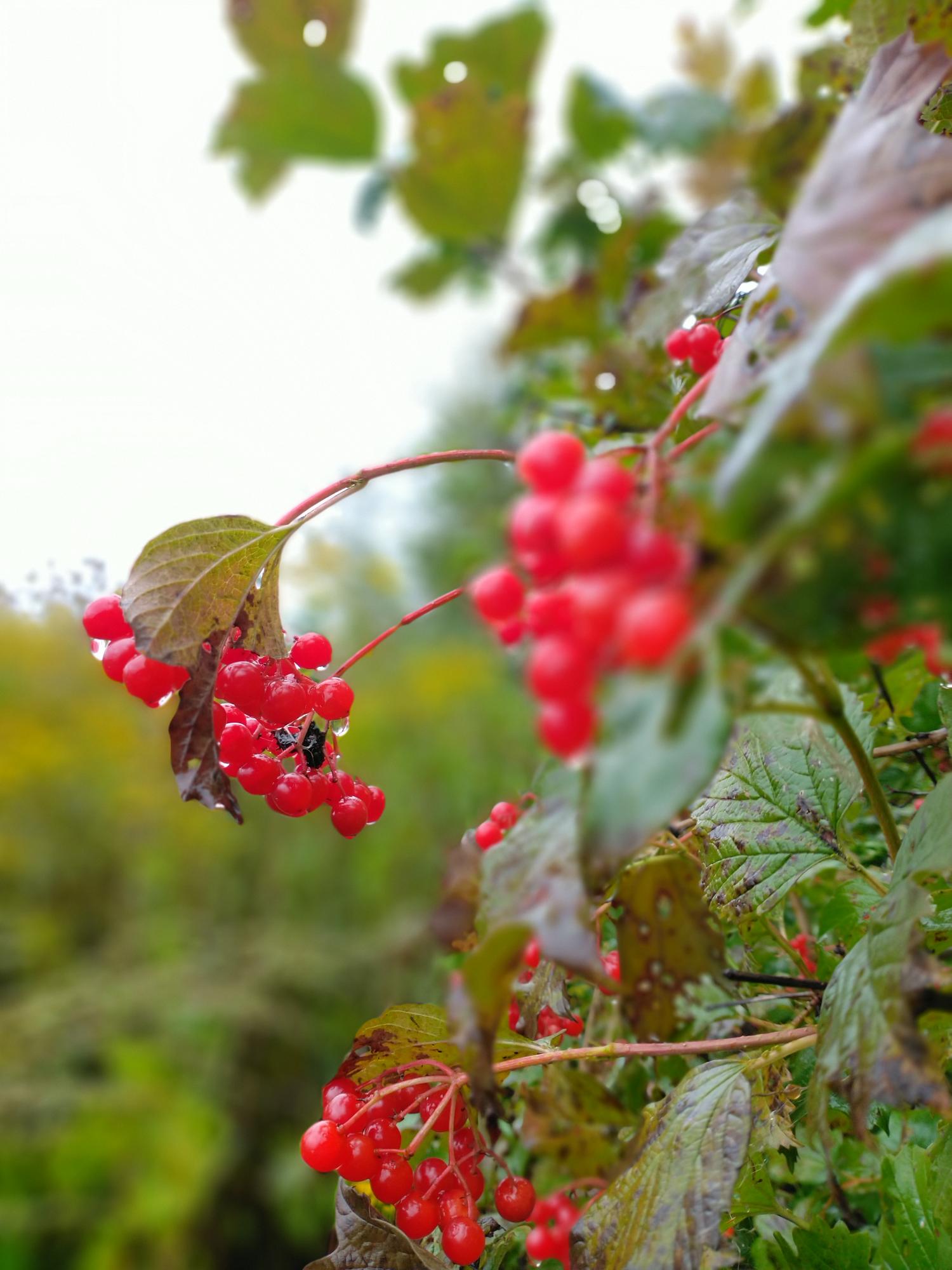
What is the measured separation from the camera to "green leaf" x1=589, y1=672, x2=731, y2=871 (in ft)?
Answer: 0.59

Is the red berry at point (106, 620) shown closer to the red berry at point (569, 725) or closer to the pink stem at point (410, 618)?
the pink stem at point (410, 618)

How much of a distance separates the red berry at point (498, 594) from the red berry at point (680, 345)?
0.36 meters

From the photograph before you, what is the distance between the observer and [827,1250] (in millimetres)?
437

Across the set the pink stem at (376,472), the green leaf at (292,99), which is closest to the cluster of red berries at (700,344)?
the pink stem at (376,472)

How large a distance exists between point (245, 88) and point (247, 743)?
1225 mm

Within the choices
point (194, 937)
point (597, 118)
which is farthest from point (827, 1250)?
point (194, 937)

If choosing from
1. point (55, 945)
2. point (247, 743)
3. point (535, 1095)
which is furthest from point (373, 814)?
point (55, 945)

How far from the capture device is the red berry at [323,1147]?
43cm

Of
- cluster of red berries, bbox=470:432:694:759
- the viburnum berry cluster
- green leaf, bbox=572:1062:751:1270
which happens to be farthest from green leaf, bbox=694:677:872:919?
cluster of red berries, bbox=470:432:694:759

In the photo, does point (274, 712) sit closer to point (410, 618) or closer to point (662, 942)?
point (410, 618)

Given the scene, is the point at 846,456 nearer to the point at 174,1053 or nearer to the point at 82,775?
the point at 174,1053

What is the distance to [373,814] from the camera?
53 cm

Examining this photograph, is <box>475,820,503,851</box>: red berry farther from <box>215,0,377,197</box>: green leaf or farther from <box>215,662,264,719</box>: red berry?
<box>215,0,377,197</box>: green leaf

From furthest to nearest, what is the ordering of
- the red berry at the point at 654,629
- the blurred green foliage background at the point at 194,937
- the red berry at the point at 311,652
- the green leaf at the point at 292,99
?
the blurred green foliage background at the point at 194,937 → the green leaf at the point at 292,99 → the red berry at the point at 311,652 → the red berry at the point at 654,629
